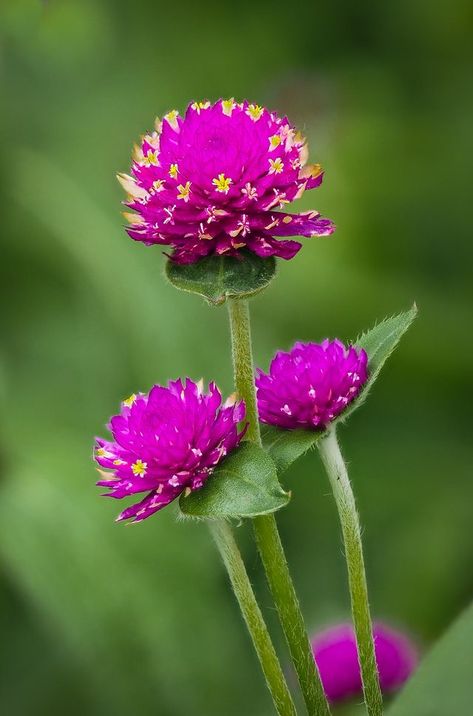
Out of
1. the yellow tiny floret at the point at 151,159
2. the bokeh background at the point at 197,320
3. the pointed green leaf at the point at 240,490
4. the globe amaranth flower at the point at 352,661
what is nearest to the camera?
the pointed green leaf at the point at 240,490

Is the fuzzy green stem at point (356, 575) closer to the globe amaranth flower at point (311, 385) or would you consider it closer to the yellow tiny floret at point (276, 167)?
the globe amaranth flower at point (311, 385)

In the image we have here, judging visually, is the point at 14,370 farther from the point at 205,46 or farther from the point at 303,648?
the point at 303,648

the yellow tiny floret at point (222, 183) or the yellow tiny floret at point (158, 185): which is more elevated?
the yellow tiny floret at point (158, 185)

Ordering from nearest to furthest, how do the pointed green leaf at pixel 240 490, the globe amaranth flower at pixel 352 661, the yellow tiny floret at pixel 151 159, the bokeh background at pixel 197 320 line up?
1. the pointed green leaf at pixel 240 490
2. the yellow tiny floret at pixel 151 159
3. the globe amaranth flower at pixel 352 661
4. the bokeh background at pixel 197 320

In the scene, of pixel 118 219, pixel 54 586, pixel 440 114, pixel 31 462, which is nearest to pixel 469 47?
pixel 440 114

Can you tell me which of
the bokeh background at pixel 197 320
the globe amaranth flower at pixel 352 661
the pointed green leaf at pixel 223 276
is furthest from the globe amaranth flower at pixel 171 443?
the bokeh background at pixel 197 320

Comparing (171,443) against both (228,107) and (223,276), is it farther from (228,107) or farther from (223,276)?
(228,107)

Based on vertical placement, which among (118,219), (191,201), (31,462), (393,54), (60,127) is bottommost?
(31,462)

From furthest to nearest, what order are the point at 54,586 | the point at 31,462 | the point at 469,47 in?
1. the point at 469,47
2. the point at 31,462
3. the point at 54,586
